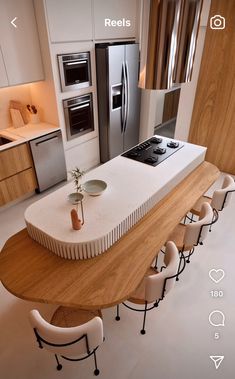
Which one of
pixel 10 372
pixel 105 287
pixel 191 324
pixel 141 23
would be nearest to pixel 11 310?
pixel 10 372

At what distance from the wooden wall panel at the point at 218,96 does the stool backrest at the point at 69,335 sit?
357 cm

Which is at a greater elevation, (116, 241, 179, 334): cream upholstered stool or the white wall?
the white wall

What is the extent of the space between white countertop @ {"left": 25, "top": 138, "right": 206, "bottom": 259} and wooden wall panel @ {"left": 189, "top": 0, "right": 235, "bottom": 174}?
1732 mm

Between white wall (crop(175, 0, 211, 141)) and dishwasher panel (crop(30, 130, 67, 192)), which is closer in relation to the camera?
dishwasher panel (crop(30, 130, 67, 192))

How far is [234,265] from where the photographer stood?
2.61m

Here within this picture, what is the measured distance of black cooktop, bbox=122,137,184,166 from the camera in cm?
258

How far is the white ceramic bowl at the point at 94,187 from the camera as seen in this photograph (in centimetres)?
204

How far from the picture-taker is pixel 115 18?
356cm

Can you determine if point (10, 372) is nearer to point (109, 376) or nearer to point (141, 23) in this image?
point (109, 376)

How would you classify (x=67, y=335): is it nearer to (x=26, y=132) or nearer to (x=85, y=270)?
(x=85, y=270)

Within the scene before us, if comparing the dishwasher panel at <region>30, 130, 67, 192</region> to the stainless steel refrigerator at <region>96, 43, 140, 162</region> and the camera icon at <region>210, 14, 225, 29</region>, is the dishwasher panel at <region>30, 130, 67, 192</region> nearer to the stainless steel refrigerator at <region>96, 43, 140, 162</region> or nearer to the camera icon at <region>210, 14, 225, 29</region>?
the stainless steel refrigerator at <region>96, 43, 140, 162</region>

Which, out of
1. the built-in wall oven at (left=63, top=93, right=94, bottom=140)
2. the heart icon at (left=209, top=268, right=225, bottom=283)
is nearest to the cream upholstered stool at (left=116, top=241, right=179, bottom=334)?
the heart icon at (left=209, top=268, right=225, bottom=283)

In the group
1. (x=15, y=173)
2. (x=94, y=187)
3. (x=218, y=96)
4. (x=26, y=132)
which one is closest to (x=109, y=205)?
(x=94, y=187)

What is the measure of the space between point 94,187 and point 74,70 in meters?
2.03
